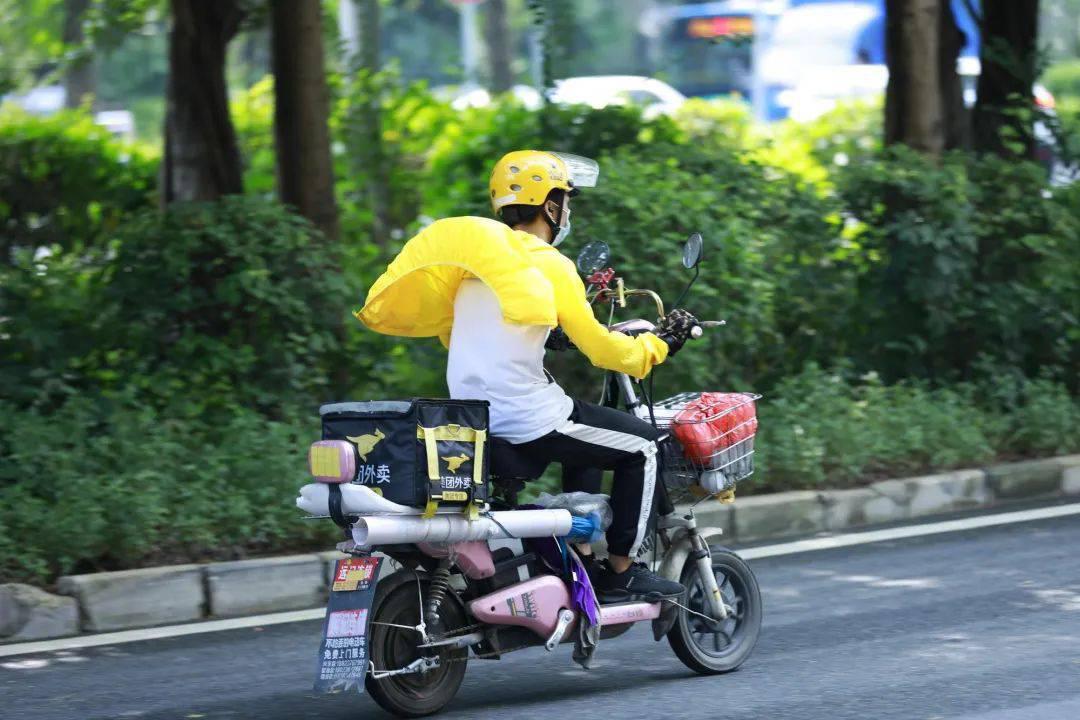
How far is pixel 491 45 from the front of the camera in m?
38.2

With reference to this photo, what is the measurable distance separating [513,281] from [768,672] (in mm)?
1858

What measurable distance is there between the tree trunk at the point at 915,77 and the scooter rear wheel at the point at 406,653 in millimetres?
7153

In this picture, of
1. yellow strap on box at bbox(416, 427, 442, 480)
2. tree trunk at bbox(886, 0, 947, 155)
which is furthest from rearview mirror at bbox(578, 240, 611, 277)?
tree trunk at bbox(886, 0, 947, 155)

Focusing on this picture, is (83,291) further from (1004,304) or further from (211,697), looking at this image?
(1004,304)

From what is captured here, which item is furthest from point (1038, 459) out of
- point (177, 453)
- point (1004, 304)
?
point (177, 453)

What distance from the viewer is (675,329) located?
568cm

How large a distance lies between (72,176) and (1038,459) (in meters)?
8.06

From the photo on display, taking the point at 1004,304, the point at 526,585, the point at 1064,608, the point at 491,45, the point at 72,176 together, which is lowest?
the point at 1064,608

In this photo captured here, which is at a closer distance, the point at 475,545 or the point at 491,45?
the point at 475,545

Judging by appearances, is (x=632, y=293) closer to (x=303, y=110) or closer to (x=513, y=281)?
(x=513, y=281)

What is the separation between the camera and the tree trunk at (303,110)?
1079cm

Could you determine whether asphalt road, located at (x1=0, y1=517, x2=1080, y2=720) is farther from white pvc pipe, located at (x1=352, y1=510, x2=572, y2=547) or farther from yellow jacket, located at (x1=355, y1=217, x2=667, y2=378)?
yellow jacket, located at (x1=355, y1=217, x2=667, y2=378)

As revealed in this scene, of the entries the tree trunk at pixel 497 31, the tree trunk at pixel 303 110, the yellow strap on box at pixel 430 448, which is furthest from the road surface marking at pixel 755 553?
the tree trunk at pixel 497 31

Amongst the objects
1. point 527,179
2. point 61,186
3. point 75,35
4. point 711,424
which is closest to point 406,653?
point 711,424
